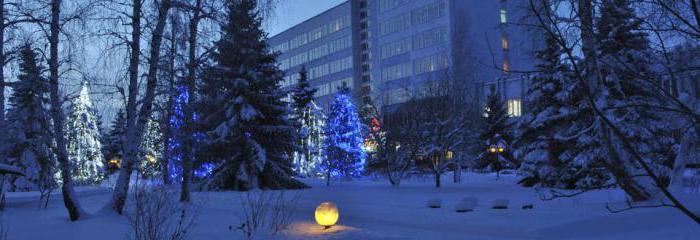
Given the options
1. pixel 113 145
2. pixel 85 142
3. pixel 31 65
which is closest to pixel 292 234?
pixel 31 65

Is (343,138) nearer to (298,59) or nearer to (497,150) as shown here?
(497,150)

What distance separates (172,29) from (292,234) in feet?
20.9

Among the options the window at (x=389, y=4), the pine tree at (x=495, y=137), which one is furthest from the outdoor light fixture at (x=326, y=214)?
the window at (x=389, y=4)


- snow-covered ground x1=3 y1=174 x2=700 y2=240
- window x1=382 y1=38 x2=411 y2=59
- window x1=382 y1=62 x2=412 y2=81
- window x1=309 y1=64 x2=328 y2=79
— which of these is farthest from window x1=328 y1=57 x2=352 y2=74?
snow-covered ground x1=3 y1=174 x2=700 y2=240

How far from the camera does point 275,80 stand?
3048 centimetres

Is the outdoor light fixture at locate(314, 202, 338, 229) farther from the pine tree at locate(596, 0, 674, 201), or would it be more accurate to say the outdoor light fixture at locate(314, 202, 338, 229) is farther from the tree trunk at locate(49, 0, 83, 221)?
the tree trunk at locate(49, 0, 83, 221)

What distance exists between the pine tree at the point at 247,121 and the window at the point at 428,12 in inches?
1400

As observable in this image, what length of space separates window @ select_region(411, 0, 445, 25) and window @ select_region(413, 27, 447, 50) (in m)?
1.45

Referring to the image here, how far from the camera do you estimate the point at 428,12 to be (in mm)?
63938

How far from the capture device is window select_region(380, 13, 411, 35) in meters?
66.5

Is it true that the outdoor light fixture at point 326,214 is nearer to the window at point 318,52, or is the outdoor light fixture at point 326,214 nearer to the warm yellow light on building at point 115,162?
the warm yellow light on building at point 115,162

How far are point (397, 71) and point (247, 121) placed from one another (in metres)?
40.6

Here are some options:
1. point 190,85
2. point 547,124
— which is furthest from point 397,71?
point 190,85

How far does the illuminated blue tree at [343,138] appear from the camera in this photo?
126 ft
